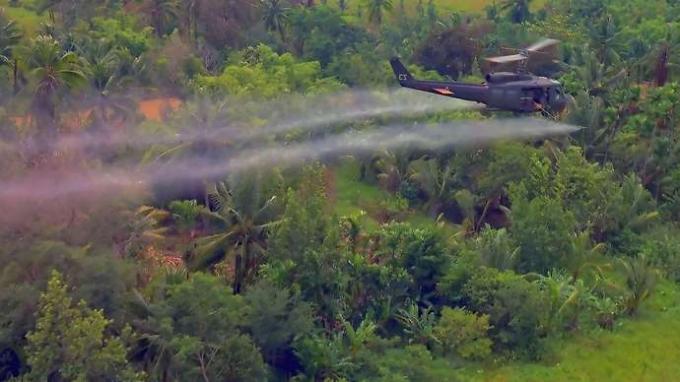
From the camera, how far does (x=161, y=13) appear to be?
44406 mm

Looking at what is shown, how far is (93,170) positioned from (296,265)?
6.52 metres

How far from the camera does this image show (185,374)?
18.5m

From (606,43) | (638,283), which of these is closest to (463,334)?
(638,283)

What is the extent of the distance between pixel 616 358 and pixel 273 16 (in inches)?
1183

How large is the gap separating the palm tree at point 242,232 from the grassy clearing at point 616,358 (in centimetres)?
615

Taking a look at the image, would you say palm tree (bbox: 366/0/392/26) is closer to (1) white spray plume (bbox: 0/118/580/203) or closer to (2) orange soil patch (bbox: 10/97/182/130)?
(2) orange soil patch (bbox: 10/97/182/130)

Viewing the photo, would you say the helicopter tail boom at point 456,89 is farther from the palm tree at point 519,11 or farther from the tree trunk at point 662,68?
the palm tree at point 519,11

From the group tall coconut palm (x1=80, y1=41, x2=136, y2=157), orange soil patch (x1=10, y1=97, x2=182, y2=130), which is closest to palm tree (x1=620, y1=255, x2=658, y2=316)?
orange soil patch (x1=10, y1=97, x2=182, y2=130)

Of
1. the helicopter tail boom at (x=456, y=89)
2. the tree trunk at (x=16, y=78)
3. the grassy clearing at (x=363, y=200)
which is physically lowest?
the grassy clearing at (x=363, y=200)

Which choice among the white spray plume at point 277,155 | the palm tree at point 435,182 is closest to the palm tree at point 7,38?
the white spray plume at point 277,155

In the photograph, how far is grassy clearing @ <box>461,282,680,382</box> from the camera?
22.2 metres

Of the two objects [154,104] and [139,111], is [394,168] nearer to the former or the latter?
[139,111]

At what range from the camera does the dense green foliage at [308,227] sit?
19.1 meters

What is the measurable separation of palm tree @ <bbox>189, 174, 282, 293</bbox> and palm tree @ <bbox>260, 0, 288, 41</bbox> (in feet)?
85.6
